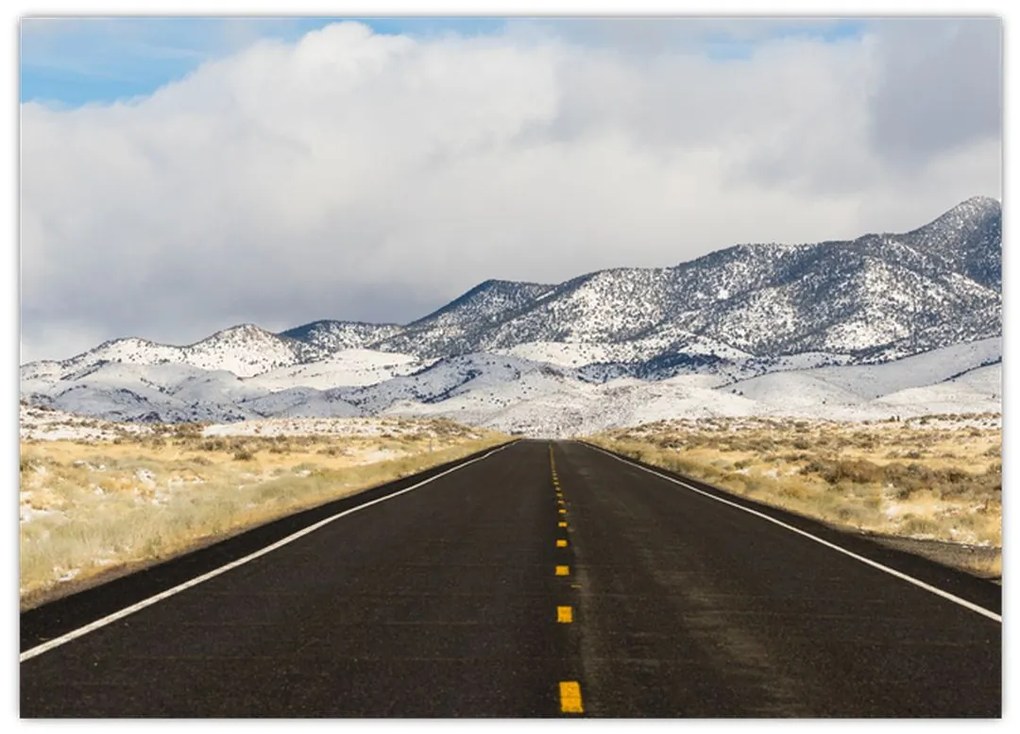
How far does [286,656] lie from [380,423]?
400 feet

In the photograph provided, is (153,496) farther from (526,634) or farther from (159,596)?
(526,634)

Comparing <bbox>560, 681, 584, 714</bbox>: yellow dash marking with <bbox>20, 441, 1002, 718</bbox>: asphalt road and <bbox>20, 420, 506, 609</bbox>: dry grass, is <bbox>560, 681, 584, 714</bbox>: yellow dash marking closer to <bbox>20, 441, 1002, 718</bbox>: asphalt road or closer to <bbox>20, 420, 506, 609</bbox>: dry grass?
<bbox>20, 441, 1002, 718</bbox>: asphalt road

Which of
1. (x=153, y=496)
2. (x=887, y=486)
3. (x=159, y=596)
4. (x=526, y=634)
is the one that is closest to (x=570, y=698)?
(x=526, y=634)

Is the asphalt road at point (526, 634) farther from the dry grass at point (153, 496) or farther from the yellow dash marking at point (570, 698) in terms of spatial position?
the dry grass at point (153, 496)

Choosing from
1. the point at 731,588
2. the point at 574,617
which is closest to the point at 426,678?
the point at 574,617

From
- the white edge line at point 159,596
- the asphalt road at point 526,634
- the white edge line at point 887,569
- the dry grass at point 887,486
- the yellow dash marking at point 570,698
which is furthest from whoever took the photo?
the dry grass at point 887,486

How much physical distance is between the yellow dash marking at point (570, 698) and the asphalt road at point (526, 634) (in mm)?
29

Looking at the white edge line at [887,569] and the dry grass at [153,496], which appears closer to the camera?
the white edge line at [887,569]

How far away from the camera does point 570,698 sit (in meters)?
8.26

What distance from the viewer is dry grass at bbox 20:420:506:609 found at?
653 inches

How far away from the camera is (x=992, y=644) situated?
35.6 feet

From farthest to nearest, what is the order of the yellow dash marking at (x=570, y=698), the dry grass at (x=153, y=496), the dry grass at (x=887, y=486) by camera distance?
the dry grass at (x=887, y=486) < the dry grass at (x=153, y=496) < the yellow dash marking at (x=570, y=698)

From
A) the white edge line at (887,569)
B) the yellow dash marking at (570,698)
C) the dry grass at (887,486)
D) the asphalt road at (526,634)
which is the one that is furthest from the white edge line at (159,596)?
the dry grass at (887,486)

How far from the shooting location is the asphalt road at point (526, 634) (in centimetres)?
827
